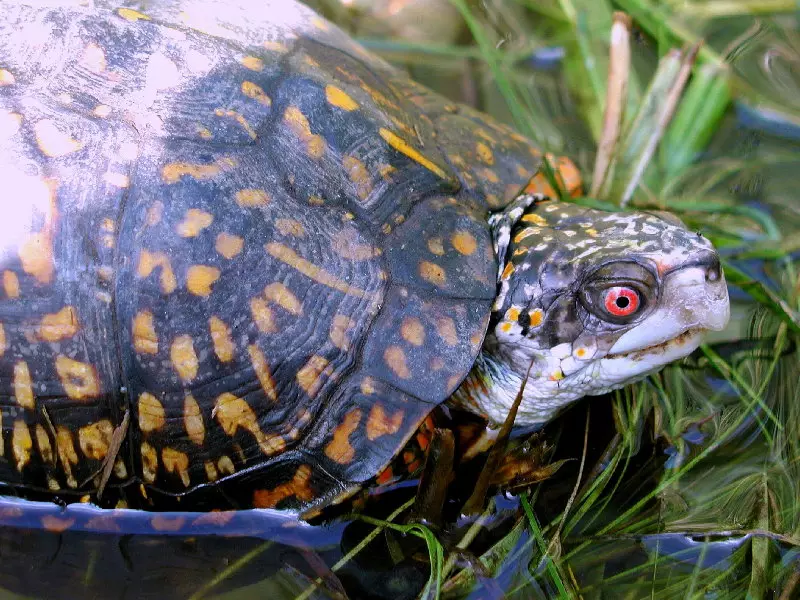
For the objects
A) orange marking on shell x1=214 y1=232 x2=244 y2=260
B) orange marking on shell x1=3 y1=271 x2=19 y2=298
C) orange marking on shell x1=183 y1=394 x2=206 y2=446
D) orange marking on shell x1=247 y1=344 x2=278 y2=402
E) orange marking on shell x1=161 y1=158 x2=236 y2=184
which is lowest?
orange marking on shell x1=183 y1=394 x2=206 y2=446

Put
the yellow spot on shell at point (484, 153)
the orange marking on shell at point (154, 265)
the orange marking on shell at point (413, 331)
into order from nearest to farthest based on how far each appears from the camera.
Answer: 1. the orange marking on shell at point (154, 265)
2. the orange marking on shell at point (413, 331)
3. the yellow spot on shell at point (484, 153)

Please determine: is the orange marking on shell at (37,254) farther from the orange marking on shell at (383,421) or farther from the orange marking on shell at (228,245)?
the orange marking on shell at (383,421)

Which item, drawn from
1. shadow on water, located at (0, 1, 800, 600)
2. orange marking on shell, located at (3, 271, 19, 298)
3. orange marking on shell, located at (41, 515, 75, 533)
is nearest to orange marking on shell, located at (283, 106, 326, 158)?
orange marking on shell, located at (3, 271, 19, 298)

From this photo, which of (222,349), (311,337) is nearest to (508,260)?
(311,337)

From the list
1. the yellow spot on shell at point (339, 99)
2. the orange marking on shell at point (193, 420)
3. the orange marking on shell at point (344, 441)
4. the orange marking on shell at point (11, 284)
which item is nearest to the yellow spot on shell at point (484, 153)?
the yellow spot on shell at point (339, 99)

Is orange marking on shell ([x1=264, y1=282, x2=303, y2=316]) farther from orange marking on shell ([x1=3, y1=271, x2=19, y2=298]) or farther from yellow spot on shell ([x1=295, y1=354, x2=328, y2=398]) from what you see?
orange marking on shell ([x1=3, y1=271, x2=19, y2=298])

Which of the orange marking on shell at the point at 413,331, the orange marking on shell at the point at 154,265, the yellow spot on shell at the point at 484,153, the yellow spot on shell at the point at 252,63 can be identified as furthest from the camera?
the yellow spot on shell at the point at 484,153

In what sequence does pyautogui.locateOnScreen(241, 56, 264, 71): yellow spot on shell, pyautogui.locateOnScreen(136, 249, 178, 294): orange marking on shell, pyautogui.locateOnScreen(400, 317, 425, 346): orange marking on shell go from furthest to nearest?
pyautogui.locateOnScreen(241, 56, 264, 71): yellow spot on shell
pyautogui.locateOnScreen(400, 317, 425, 346): orange marking on shell
pyautogui.locateOnScreen(136, 249, 178, 294): orange marking on shell
